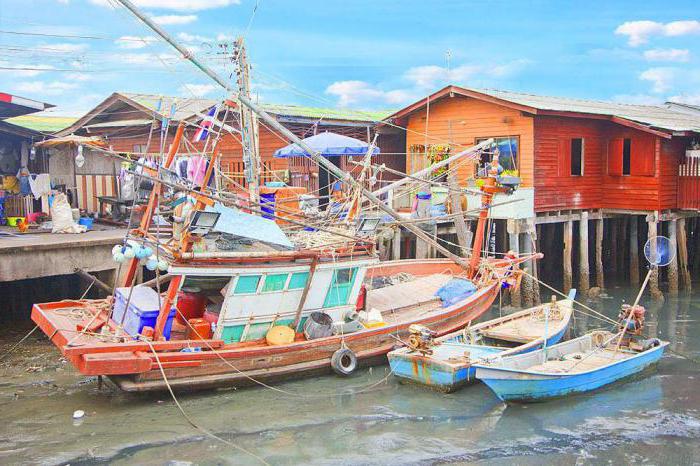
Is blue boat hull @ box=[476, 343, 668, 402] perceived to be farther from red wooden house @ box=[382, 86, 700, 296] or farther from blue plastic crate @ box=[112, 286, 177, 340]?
red wooden house @ box=[382, 86, 700, 296]

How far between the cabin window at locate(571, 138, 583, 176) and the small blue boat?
8925mm

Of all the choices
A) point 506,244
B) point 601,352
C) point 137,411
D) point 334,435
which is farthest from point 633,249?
point 137,411

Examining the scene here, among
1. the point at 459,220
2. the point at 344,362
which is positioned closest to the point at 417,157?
the point at 459,220

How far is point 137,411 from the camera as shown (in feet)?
36.4

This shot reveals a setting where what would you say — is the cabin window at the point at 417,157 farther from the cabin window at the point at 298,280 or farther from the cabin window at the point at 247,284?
the cabin window at the point at 247,284

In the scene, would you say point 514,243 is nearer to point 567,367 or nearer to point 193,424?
point 567,367

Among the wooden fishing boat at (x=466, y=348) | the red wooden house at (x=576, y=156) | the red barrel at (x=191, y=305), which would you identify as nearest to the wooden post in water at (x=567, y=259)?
the red wooden house at (x=576, y=156)

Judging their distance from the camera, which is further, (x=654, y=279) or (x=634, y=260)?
(x=634, y=260)

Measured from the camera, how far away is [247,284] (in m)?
12.0

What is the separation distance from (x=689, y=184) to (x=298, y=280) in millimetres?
13927

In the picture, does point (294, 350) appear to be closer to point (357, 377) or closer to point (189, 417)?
point (357, 377)

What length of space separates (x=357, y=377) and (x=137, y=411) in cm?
404

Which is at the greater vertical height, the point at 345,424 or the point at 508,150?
the point at 508,150

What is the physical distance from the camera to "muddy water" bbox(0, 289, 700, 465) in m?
9.72
